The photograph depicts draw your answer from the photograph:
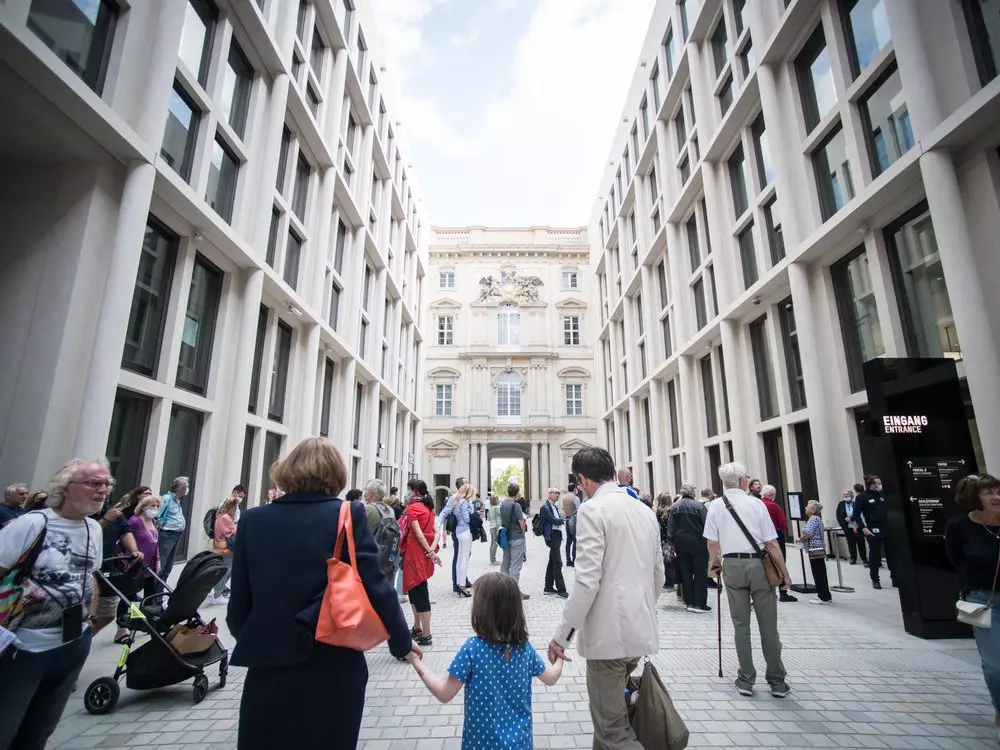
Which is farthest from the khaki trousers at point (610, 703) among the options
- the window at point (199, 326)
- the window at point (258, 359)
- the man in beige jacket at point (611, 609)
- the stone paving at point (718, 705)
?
the window at point (258, 359)

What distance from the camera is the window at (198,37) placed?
1033 cm

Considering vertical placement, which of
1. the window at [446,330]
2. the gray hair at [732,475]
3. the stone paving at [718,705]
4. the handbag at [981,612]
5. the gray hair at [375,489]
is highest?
the window at [446,330]

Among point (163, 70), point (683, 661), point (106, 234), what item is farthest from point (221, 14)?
point (683, 661)

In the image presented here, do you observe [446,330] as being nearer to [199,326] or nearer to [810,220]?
[199,326]

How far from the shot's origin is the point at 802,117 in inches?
539

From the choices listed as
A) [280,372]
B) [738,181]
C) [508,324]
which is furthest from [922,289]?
[508,324]

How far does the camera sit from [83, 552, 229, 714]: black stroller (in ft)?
14.4

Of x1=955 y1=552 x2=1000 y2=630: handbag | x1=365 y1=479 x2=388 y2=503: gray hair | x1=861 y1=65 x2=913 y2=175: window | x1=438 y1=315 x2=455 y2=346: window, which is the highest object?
x1=438 y1=315 x2=455 y2=346: window

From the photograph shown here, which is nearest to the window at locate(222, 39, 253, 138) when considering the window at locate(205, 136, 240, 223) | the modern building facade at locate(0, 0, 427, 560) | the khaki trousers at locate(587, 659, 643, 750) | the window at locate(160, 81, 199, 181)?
the modern building facade at locate(0, 0, 427, 560)

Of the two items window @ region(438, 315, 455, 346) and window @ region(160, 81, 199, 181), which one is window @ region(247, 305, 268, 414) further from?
window @ region(438, 315, 455, 346)

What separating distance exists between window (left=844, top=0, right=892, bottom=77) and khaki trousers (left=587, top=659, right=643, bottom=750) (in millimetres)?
13706

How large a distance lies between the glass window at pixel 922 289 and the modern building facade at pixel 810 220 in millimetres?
40

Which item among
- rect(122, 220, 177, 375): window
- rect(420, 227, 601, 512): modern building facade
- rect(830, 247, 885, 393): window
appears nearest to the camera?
rect(122, 220, 177, 375): window

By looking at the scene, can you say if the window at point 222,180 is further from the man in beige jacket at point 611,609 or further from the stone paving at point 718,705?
the man in beige jacket at point 611,609
